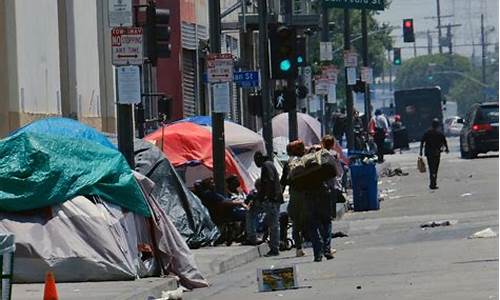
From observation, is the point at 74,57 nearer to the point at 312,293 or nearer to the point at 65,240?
the point at 65,240

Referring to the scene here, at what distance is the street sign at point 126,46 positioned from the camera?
20969 millimetres

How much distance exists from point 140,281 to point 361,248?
6455mm

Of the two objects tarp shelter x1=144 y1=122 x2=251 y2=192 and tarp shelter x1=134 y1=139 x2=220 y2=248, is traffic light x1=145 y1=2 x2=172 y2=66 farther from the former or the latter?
tarp shelter x1=144 y1=122 x2=251 y2=192

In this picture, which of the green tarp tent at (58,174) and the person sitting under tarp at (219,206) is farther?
the person sitting under tarp at (219,206)

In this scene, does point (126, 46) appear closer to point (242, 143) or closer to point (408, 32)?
point (242, 143)

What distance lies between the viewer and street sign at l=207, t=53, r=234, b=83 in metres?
28.9

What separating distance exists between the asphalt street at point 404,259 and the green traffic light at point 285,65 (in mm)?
3302

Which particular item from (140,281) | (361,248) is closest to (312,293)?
(140,281)

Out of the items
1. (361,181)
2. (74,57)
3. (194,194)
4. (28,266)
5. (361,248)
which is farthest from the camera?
(361,181)

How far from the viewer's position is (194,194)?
26703 mm

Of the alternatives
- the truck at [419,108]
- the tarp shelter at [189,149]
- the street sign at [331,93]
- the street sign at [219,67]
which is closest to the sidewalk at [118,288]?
the street sign at [219,67]

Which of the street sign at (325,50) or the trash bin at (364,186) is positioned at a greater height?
the street sign at (325,50)

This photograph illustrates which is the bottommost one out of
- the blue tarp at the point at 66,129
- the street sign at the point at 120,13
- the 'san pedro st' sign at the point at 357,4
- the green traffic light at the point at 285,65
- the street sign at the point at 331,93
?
the street sign at the point at 331,93

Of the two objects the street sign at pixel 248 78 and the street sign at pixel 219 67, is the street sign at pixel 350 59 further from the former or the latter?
the street sign at pixel 219 67
